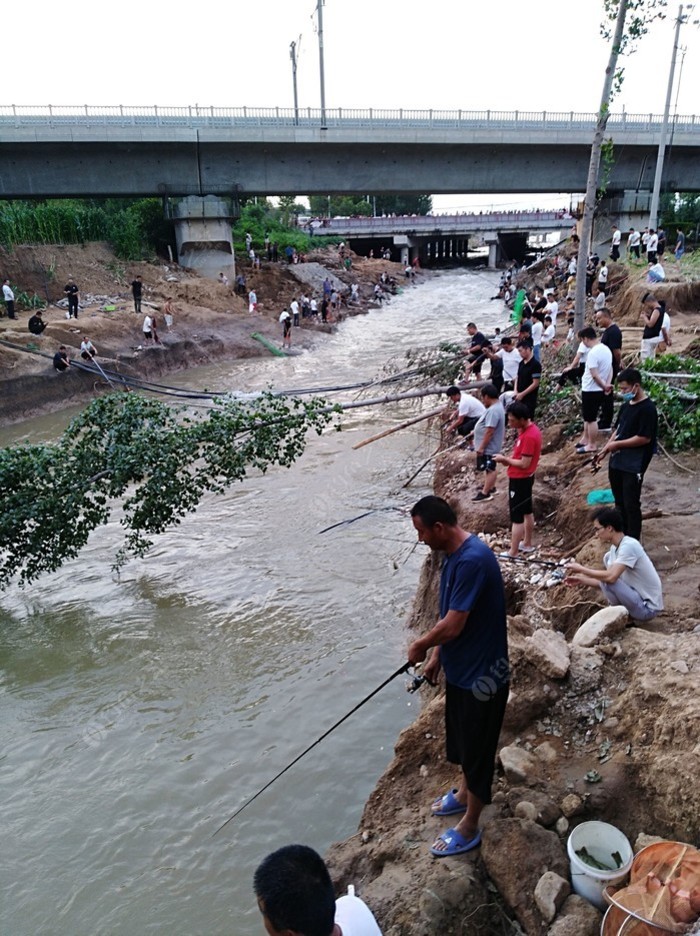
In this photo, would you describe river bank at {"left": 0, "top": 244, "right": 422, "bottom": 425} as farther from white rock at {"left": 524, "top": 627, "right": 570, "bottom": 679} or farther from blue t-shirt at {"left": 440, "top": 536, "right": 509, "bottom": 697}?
blue t-shirt at {"left": 440, "top": 536, "right": 509, "bottom": 697}

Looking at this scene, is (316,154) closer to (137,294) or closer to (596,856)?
(137,294)

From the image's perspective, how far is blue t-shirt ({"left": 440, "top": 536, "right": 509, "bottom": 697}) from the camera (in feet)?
10.3

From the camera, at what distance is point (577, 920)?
301cm

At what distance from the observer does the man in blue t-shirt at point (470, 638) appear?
3139 millimetres

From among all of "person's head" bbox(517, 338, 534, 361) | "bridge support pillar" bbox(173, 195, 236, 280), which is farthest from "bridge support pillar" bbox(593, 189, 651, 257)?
"person's head" bbox(517, 338, 534, 361)

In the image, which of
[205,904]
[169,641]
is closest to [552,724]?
[205,904]

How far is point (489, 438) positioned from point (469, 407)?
102 cm

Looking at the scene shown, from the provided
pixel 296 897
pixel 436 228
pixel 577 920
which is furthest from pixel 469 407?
pixel 436 228

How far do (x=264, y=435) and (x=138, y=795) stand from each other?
4689 mm

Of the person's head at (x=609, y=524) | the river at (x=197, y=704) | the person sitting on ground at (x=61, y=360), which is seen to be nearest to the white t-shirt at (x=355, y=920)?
the river at (x=197, y=704)

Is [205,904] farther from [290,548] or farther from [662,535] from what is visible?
[290,548]

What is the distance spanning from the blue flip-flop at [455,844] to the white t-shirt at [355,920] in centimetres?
120

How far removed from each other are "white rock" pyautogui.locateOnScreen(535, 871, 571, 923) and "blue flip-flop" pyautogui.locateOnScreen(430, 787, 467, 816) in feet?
2.31

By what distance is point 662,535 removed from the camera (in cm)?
649
